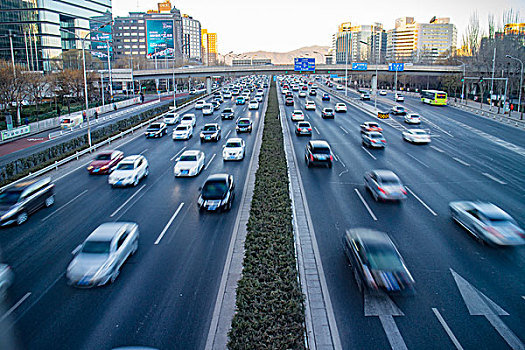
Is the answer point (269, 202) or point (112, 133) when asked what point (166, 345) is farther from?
point (112, 133)

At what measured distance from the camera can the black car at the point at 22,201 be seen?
1805 cm

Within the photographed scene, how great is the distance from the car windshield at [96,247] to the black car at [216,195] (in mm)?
6330

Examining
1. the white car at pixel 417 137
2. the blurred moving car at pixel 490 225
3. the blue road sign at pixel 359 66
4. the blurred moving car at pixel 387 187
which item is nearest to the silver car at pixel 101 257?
the blurred moving car at pixel 387 187

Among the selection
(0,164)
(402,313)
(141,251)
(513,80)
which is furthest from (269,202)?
(513,80)

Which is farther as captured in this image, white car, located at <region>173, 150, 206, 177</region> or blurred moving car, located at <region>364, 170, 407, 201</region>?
white car, located at <region>173, 150, 206, 177</region>

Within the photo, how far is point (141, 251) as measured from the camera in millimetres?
15492

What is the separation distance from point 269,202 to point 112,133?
28.1m

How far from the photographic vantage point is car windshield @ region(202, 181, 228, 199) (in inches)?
766

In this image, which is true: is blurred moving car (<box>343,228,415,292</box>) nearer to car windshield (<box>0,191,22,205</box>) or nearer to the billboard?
car windshield (<box>0,191,22,205</box>)

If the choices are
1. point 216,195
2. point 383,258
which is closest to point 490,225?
point 383,258

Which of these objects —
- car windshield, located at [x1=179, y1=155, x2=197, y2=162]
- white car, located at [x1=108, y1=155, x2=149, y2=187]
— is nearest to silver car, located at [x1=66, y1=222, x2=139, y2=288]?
white car, located at [x1=108, y1=155, x2=149, y2=187]

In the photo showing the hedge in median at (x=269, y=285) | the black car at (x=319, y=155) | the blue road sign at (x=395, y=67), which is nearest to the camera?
the hedge in median at (x=269, y=285)

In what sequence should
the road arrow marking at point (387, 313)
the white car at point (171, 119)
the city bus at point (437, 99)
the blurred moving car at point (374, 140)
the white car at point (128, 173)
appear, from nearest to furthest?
the road arrow marking at point (387, 313) < the white car at point (128, 173) < the blurred moving car at point (374, 140) < the white car at point (171, 119) < the city bus at point (437, 99)

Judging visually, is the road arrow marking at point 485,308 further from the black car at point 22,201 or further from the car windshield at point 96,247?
the black car at point 22,201
